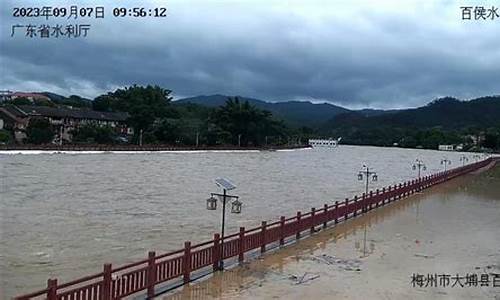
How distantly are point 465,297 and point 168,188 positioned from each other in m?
30.6

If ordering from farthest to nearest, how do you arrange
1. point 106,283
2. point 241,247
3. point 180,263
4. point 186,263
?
point 241,247 → point 186,263 → point 180,263 → point 106,283

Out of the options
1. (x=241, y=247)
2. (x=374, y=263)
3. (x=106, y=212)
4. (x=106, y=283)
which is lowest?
(x=106, y=212)

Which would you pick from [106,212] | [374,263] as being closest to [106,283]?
[374,263]

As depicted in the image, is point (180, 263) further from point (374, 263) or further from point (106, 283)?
point (374, 263)

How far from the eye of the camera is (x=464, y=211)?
102 ft

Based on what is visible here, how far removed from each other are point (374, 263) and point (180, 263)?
6.14 m

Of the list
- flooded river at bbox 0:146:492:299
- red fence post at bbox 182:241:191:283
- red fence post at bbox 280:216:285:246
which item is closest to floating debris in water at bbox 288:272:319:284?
red fence post at bbox 182:241:191:283

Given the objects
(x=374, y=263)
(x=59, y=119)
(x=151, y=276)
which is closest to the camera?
(x=151, y=276)

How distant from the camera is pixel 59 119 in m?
103

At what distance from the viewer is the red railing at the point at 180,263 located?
369 inches

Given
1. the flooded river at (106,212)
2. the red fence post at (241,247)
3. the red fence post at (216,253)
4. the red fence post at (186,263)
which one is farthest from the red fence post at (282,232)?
the red fence post at (186,263)

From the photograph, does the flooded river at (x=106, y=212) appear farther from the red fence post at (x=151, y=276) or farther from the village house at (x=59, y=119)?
the village house at (x=59, y=119)

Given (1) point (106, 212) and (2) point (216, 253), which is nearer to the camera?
(2) point (216, 253)

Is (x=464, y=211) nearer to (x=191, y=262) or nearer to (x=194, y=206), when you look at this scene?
(x=194, y=206)
